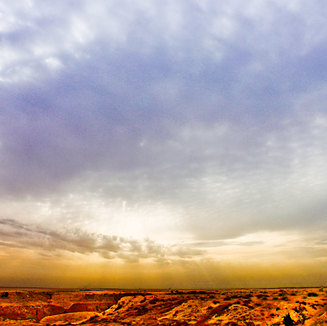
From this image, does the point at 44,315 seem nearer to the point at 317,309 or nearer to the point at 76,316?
→ the point at 76,316

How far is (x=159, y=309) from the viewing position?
63.9 m

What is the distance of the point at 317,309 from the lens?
49.6 m

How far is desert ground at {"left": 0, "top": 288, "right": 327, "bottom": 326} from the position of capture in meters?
49.2

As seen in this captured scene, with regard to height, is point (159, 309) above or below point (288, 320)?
below

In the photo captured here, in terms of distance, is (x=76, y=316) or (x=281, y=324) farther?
(x=76, y=316)

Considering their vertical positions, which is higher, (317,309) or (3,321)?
(317,309)

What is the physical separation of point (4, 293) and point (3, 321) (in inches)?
910

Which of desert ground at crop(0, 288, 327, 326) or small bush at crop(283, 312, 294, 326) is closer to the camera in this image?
small bush at crop(283, 312, 294, 326)

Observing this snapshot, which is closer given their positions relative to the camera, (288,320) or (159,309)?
(288,320)

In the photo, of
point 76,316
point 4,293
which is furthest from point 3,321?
point 4,293

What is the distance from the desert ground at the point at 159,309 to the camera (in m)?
49.2

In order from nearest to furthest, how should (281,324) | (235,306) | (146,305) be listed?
(281,324), (235,306), (146,305)

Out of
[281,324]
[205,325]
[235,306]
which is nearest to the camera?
[281,324]

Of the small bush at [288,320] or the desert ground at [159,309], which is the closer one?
the small bush at [288,320]
